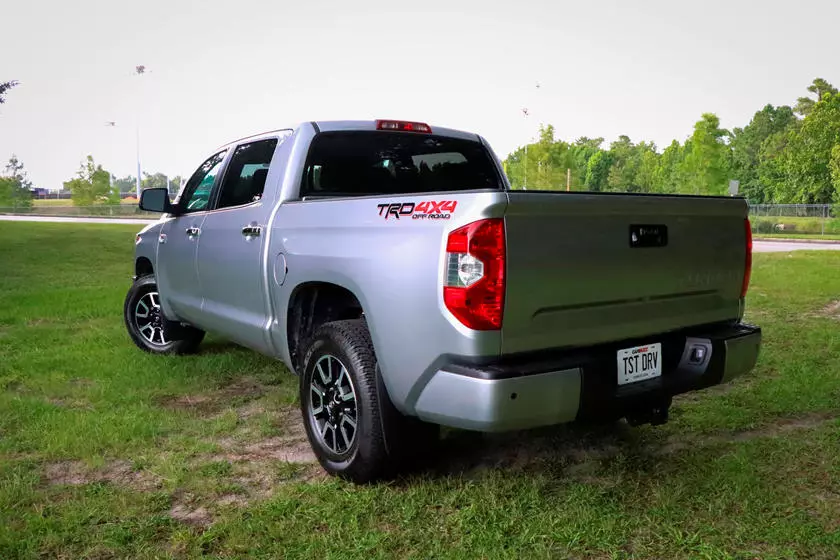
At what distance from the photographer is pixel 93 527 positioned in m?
3.16

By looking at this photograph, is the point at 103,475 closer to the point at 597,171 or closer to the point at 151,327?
the point at 151,327

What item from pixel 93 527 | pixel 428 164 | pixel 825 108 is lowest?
pixel 93 527

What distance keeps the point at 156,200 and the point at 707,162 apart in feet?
146

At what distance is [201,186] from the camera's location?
5.57 metres

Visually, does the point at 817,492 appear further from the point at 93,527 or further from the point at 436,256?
the point at 93,527

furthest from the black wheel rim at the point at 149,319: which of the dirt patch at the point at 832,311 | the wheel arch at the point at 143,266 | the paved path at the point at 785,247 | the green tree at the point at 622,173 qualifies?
the green tree at the point at 622,173

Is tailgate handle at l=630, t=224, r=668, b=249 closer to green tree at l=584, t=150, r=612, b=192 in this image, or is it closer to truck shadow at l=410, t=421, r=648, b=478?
truck shadow at l=410, t=421, r=648, b=478

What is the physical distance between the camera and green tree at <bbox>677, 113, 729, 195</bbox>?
44750 millimetres

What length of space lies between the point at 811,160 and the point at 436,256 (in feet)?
160

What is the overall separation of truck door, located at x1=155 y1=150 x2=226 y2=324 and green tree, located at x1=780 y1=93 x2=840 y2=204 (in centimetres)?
4226

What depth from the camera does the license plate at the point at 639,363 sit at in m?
3.22

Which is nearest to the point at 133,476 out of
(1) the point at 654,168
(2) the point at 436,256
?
(2) the point at 436,256

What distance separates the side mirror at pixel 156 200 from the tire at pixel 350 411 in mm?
2398

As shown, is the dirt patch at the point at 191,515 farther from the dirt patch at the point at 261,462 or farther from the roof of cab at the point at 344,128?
the roof of cab at the point at 344,128
